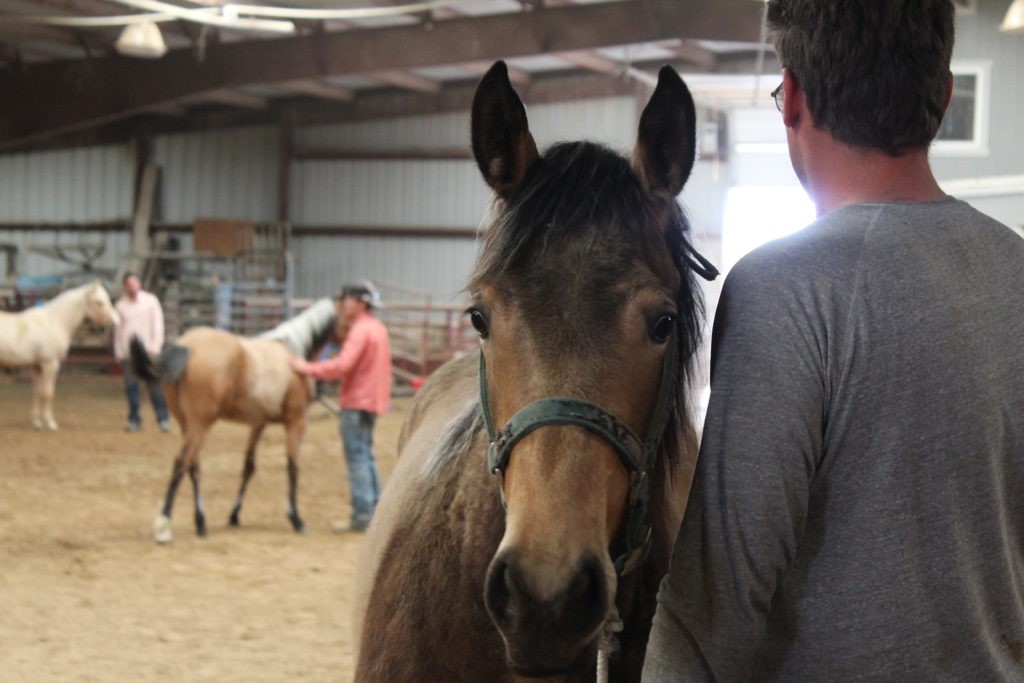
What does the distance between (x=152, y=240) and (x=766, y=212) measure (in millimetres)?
14817

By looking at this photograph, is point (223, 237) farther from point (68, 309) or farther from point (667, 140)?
point (667, 140)

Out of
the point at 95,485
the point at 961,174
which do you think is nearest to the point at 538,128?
the point at 961,174

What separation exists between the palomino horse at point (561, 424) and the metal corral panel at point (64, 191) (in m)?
20.5

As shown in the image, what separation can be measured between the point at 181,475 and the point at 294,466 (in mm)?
784

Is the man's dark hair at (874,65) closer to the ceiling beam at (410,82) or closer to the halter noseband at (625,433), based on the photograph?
the halter noseband at (625,433)

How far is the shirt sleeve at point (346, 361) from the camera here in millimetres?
7312

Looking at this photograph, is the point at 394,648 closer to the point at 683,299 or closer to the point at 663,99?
the point at 683,299

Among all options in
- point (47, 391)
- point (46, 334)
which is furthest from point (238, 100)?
point (47, 391)

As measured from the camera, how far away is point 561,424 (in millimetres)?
1355

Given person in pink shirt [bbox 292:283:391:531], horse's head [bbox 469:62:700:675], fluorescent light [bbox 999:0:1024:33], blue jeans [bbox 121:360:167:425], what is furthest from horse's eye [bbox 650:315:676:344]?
blue jeans [bbox 121:360:167:425]

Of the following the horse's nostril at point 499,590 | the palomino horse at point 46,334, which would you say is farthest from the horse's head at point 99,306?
the horse's nostril at point 499,590

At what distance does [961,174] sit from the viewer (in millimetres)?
10867

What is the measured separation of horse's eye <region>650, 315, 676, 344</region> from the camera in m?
1.50

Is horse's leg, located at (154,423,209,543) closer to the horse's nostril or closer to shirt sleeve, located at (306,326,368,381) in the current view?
shirt sleeve, located at (306,326,368,381)
